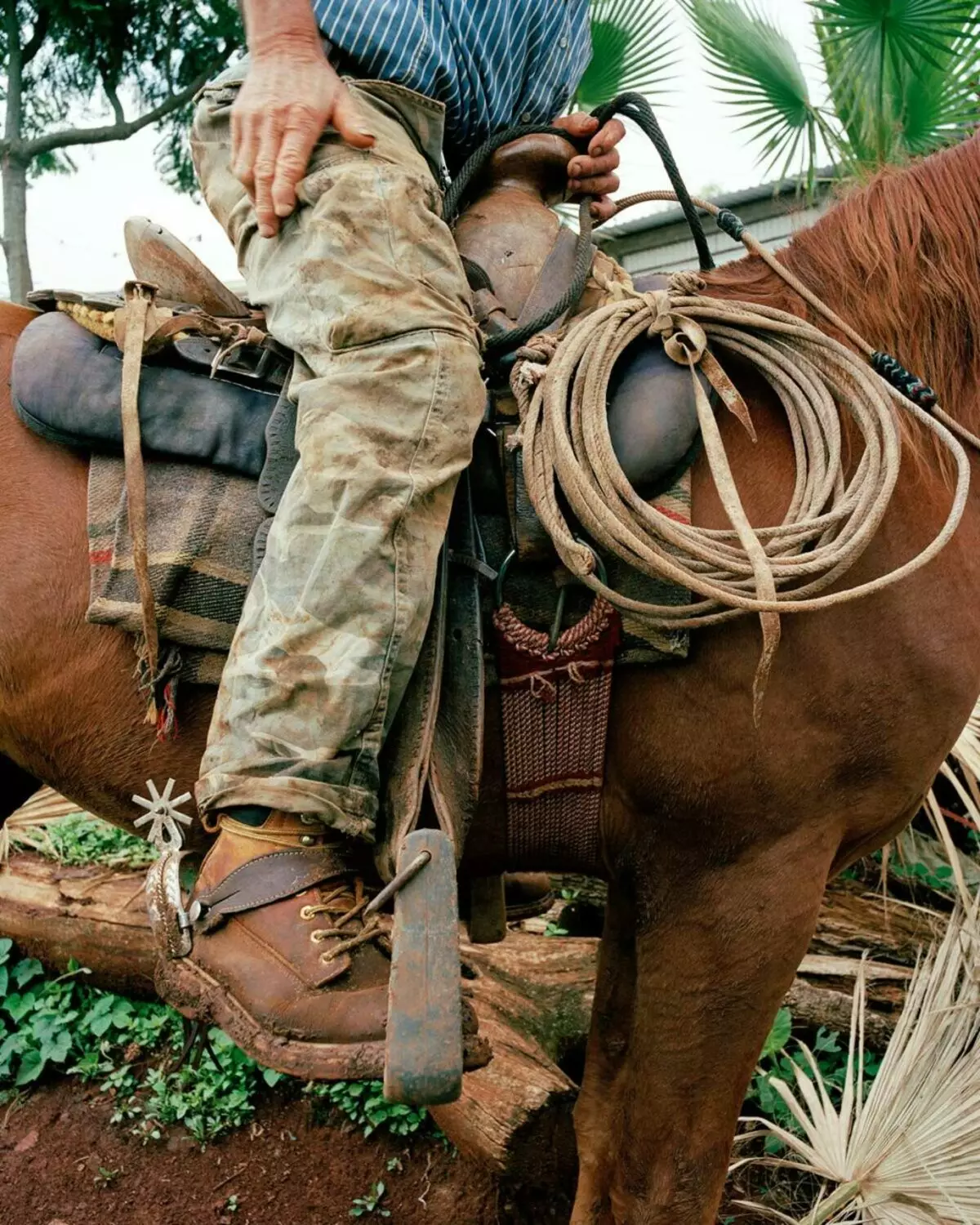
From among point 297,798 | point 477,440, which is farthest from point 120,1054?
point 477,440

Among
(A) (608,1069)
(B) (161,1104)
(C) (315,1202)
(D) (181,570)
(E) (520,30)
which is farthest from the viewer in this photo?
(B) (161,1104)

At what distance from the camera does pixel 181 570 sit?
1.99m

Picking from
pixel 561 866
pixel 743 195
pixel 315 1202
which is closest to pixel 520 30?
pixel 561 866

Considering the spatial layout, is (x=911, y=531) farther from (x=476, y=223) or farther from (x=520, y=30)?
(x=520, y=30)

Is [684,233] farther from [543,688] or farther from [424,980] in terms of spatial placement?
[424,980]

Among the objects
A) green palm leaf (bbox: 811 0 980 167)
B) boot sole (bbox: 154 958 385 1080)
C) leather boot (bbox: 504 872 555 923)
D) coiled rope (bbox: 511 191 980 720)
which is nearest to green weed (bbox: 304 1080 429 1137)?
leather boot (bbox: 504 872 555 923)

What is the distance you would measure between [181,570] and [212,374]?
0.39 m

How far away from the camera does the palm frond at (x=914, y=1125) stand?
7.49 ft

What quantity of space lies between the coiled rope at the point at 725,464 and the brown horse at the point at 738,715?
9 cm

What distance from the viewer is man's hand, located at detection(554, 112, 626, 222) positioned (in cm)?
233

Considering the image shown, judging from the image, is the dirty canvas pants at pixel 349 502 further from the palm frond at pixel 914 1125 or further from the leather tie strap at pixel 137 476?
the palm frond at pixel 914 1125

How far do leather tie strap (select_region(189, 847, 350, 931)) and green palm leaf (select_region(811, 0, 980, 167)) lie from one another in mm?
4388

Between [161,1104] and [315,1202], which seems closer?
[315,1202]

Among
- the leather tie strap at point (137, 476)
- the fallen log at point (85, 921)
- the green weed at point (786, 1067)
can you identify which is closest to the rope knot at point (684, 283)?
the leather tie strap at point (137, 476)
